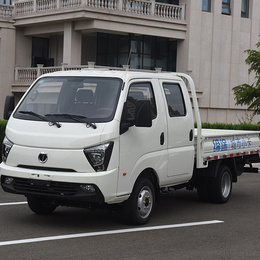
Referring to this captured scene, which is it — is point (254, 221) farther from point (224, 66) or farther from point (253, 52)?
point (224, 66)

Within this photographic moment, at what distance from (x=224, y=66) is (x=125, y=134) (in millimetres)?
28952

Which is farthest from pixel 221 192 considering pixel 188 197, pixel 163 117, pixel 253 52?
pixel 253 52

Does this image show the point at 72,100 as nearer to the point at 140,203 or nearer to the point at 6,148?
the point at 6,148

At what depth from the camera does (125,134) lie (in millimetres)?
7594

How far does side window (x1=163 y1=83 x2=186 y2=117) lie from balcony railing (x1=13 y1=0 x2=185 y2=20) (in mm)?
20406

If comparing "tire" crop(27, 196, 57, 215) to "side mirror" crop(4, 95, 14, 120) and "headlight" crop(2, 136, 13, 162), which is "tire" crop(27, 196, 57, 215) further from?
"side mirror" crop(4, 95, 14, 120)

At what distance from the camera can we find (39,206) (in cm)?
860

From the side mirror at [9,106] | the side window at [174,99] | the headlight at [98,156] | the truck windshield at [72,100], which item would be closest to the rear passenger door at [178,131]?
the side window at [174,99]

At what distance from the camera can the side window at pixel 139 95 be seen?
26.0 feet

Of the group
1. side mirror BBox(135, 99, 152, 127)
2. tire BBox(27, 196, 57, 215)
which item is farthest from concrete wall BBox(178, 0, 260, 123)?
side mirror BBox(135, 99, 152, 127)

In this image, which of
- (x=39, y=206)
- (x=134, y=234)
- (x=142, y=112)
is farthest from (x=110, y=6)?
(x=134, y=234)

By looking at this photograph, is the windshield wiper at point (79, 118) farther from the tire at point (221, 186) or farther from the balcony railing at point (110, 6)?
the balcony railing at point (110, 6)

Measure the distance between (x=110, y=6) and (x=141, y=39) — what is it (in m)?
4.24

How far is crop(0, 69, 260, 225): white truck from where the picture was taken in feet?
23.9
